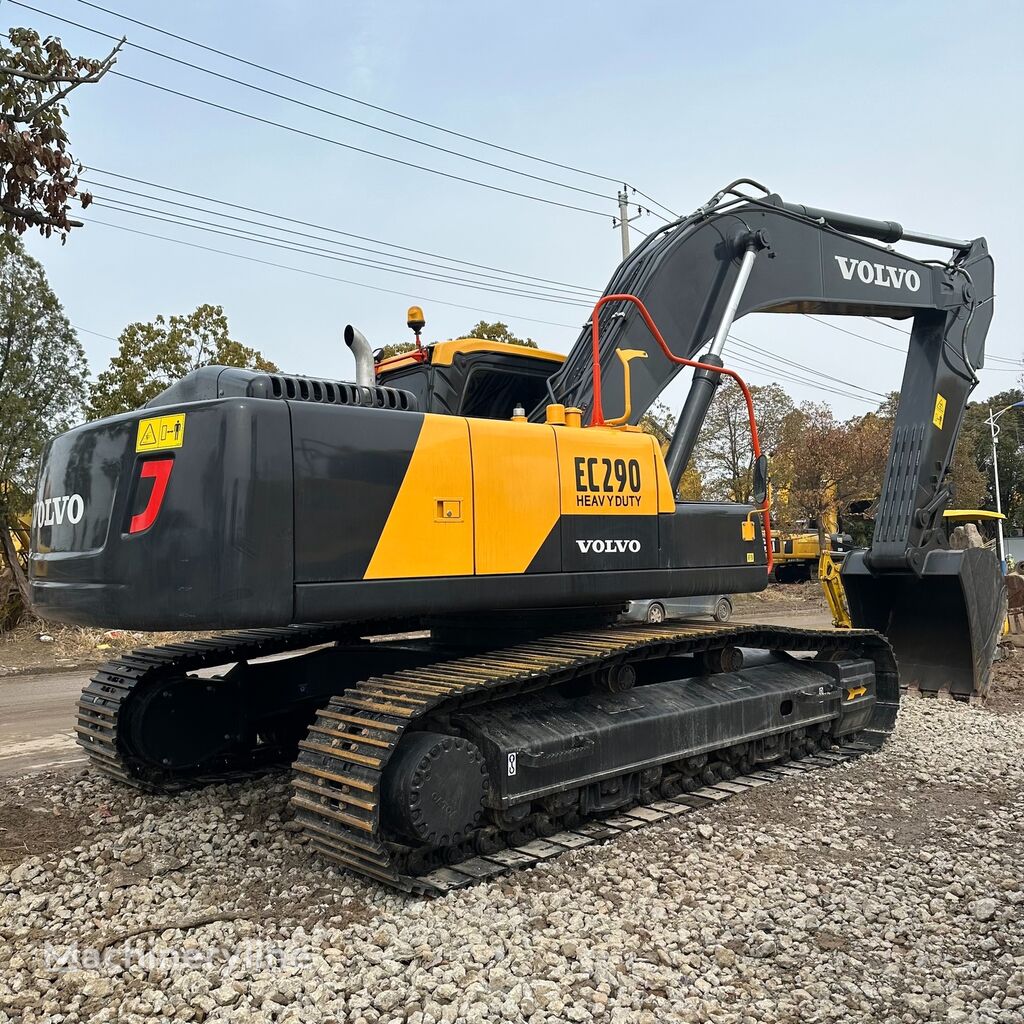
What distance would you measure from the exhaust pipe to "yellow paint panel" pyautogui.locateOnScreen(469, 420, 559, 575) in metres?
0.55

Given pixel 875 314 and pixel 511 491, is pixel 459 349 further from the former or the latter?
pixel 875 314

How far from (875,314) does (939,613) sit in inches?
107

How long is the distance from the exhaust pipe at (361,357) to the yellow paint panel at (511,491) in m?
0.55

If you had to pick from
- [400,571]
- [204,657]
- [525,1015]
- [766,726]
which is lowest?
[525,1015]

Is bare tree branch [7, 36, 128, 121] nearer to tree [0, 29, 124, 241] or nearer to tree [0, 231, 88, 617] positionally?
tree [0, 29, 124, 241]

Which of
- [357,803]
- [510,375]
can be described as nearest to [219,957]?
[357,803]

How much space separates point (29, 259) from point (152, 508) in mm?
14568

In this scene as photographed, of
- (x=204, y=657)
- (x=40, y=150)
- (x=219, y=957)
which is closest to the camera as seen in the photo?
(x=219, y=957)

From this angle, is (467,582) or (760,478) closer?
(467,582)

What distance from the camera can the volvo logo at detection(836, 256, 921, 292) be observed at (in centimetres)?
772

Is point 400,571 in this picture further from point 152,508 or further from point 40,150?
point 40,150

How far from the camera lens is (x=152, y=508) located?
3842 mm

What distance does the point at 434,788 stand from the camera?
404 cm

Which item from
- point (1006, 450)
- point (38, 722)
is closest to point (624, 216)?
point (38, 722)
